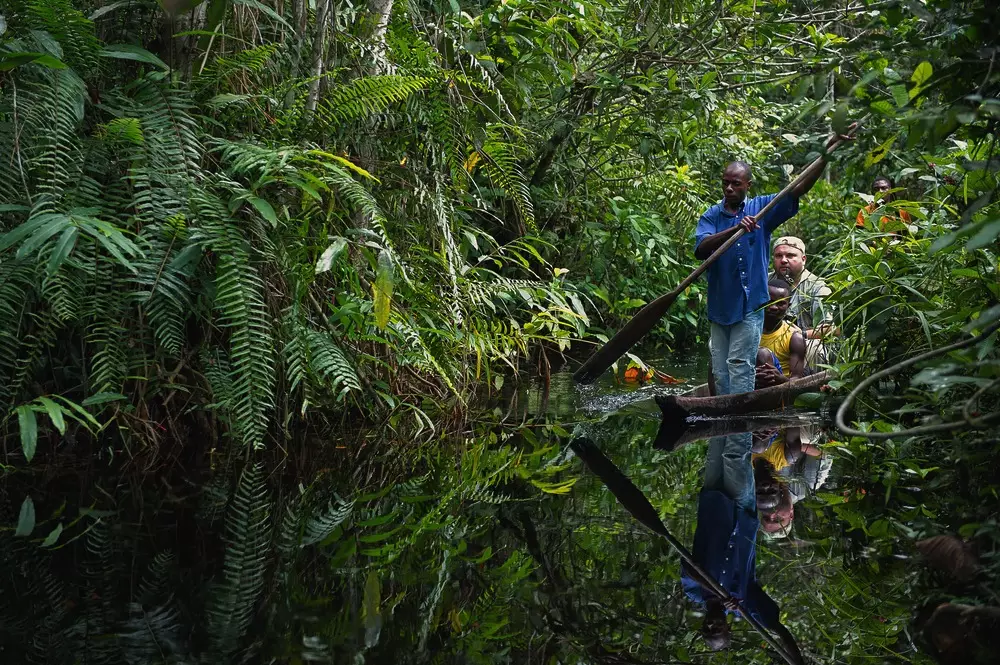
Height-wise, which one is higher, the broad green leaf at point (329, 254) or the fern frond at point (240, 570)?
the broad green leaf at point (329, 254)

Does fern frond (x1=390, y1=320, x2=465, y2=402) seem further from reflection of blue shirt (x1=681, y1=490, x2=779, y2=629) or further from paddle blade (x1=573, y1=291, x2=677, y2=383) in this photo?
paddle blade (x1=573, y1=291, x2=677, y2=383)

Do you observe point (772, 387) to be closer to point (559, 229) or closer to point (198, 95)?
point (559, 229)

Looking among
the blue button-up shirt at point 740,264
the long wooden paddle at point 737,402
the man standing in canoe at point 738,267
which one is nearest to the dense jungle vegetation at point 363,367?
the long wooden paddle at point 737,402

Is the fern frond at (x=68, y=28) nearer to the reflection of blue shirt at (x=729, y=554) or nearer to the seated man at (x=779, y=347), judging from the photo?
the reflection of blue shirt at (x=729, y=554)

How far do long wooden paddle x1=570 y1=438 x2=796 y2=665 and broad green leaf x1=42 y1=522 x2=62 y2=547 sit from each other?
1.86m

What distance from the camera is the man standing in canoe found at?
6000mm

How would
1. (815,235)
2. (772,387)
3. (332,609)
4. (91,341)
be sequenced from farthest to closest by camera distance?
1. (815,235)
2. (772,387)
3. (91,341)
4. (332,609)

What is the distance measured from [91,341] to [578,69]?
4.35 m

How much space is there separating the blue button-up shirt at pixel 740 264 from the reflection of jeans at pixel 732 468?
78cm

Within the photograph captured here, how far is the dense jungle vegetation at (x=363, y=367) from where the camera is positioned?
2553mm

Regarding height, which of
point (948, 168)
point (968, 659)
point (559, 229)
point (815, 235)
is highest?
point (948, 168)

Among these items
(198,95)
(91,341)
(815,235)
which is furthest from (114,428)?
(815,235)

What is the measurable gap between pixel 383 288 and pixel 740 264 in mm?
2732

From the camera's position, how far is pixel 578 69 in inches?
290
